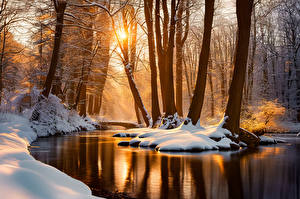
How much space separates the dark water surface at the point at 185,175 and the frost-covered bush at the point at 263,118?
5.64 meters

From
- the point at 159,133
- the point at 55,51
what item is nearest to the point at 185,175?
the point at 159,133

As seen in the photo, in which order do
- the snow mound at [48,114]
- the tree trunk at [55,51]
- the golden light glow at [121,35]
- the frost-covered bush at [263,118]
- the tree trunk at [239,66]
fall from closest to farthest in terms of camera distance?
1. the tree trunk at [239,66]
2. the frost-covered bush at [263,118]
3. the snow mound at [48,114]
4. the tree trunk at [55,51]
5. the golden light glow at [121,35]

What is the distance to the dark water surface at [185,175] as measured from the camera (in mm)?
5836

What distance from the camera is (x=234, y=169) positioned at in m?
8.35

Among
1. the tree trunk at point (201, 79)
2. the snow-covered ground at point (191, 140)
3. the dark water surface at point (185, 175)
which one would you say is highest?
the tree trunk at point (201, 79)

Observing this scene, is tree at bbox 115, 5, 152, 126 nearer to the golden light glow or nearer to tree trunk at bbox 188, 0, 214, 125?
the golden light glow

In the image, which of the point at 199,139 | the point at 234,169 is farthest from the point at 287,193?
the point at 199,139

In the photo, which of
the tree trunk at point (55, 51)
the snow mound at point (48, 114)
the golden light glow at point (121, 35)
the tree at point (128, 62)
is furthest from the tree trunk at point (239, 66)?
the golden light glow at point (121, 35)

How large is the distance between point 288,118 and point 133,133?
19.3 meters

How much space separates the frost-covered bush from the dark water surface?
564cm

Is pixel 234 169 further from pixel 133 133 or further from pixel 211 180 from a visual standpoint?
pixel 133 133

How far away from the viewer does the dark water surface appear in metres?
5.84

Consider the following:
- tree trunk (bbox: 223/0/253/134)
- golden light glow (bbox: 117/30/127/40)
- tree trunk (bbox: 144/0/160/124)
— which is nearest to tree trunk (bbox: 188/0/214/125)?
tree trunk (bbox: 223/0/253/134)

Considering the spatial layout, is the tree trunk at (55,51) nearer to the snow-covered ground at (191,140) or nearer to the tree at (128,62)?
the tree at (128,62)
